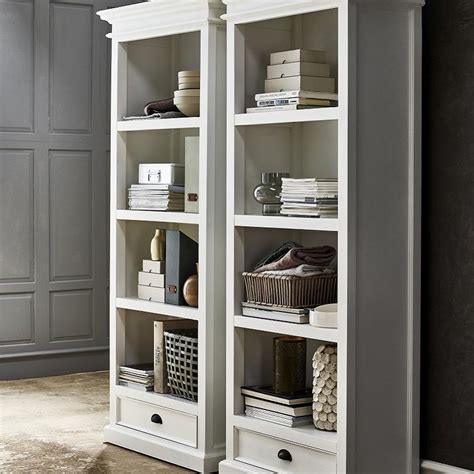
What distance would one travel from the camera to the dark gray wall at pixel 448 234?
144 inches

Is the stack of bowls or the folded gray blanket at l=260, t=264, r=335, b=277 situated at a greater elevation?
the stack of bowls

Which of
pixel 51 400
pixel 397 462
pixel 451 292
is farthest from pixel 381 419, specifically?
pixel 51 400

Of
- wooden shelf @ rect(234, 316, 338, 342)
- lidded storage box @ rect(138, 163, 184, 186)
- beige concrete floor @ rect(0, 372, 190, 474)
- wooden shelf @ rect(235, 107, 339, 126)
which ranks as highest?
wooden shelf @ rect(235, 107, 339, 126)

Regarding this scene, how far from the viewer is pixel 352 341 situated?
356 cm

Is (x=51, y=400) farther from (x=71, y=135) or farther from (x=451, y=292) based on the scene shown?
(x=451, y=292)

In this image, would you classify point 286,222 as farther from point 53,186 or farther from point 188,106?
point 53,186

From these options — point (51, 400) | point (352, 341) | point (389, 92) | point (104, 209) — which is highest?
point (389, 92)

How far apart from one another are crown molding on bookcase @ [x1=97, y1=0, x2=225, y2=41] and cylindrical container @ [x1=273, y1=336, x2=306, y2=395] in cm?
136

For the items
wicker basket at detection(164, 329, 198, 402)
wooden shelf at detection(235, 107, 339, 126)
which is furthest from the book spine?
wooden shelf at detection(235, 107, 339, 126)

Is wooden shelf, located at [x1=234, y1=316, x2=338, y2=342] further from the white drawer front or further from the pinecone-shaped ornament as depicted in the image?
the white drawer front

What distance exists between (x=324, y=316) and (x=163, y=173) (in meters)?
1.17

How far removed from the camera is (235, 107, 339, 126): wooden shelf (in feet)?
11.8

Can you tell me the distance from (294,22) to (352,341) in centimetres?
144

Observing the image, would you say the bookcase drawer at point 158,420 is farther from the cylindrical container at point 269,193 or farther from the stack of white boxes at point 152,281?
the cylindrical container at point 269,193
